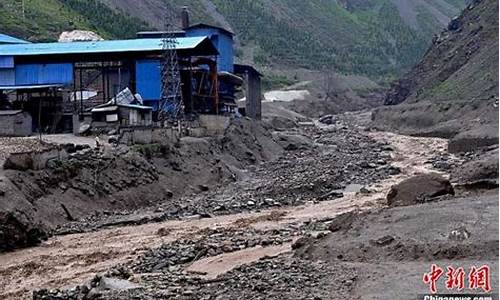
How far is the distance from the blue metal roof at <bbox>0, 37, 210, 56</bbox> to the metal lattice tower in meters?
0.85

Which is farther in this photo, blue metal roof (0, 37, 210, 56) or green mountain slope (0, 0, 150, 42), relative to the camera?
green mountain slope (0, 0, 150, 42)

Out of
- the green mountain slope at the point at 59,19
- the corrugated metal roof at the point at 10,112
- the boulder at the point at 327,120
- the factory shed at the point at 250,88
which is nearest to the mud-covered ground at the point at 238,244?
the corrugated metal roof at the point at 10,112

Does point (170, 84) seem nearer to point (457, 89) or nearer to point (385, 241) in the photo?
point (385, 241)

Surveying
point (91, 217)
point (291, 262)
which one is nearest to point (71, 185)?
point (91, 217)

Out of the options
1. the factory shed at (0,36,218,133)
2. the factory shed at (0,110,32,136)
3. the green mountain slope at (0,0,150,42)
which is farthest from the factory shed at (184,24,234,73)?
the green mountain slope at (0,0,150,42)

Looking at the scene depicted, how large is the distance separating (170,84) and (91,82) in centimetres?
806

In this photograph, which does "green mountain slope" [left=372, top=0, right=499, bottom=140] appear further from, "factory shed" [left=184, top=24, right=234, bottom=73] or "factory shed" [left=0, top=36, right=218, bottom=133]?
"factory shed" [left=0, top=36, right=218, bottom=133]

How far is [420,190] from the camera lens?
2467 cm

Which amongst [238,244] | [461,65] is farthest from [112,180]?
[461,65]

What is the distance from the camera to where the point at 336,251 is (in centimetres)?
1922

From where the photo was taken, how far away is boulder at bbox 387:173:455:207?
2433cm

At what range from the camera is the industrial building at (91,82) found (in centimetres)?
5381

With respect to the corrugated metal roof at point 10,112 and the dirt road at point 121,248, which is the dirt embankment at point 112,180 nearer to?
the dirt road at point 121,248

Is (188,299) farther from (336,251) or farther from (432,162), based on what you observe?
(432,162)
